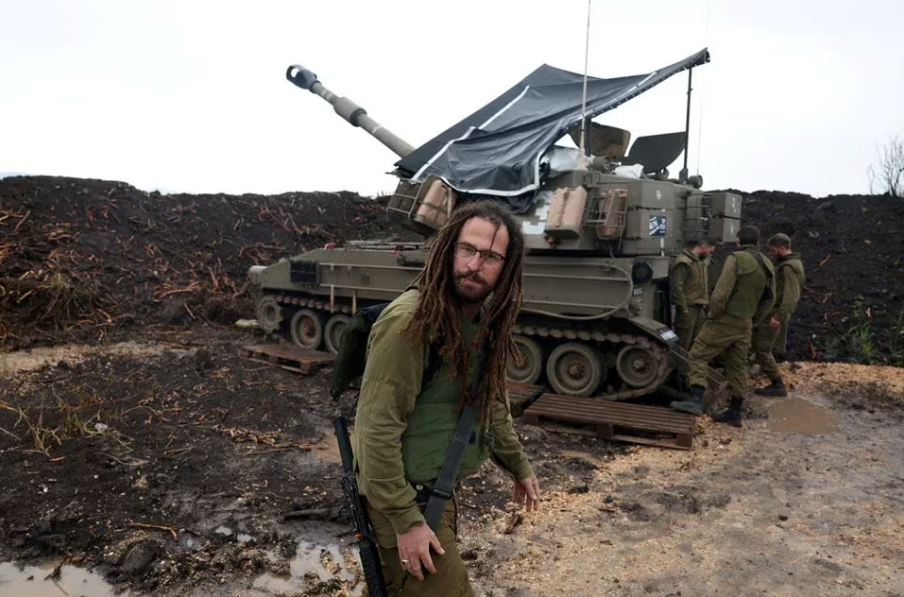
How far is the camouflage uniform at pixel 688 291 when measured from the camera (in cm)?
872

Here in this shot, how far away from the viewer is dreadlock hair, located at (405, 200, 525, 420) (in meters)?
2.21

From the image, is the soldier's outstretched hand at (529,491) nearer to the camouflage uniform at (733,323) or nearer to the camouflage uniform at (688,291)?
the camouflage uniform at (733,323)

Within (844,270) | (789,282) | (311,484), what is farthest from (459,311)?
(844,270)

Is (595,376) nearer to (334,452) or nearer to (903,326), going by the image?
(334,452)

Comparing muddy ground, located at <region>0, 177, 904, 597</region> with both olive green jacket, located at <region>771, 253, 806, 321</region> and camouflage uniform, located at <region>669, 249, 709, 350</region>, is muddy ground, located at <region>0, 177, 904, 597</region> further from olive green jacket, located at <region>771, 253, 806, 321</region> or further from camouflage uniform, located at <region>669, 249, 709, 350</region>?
camouflage uniform, located at <region>669, 249, 709, 350</region>

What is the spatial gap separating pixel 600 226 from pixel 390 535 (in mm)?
5959

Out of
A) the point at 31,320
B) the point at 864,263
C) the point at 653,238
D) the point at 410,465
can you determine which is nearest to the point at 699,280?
the point at 653,238

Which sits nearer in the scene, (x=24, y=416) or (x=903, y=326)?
(x=24, y=416)

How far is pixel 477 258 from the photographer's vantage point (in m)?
2.24

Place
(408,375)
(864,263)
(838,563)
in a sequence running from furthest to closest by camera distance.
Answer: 1. (864,263)
2. (838,563)
3. (408,375)

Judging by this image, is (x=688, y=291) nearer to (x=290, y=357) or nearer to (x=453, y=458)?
(x=290, y=357)

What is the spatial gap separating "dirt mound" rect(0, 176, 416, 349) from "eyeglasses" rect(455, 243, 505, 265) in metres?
10.0

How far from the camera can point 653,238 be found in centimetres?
816

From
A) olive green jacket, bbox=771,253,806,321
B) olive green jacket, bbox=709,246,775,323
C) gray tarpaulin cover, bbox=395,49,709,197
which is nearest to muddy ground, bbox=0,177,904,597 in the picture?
olive green jacket, bbox=771,253,806,321
